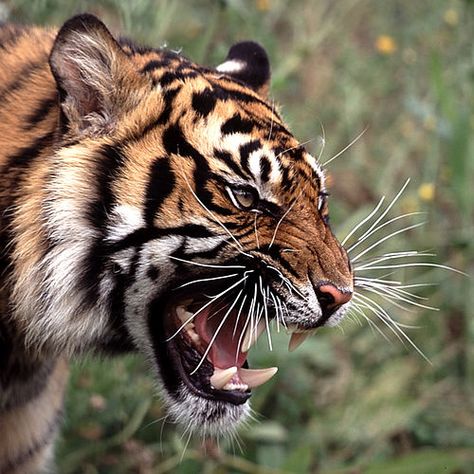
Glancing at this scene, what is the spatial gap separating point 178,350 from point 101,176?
0.37 meters

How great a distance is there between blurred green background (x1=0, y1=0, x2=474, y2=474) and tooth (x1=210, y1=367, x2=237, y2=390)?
30 cm

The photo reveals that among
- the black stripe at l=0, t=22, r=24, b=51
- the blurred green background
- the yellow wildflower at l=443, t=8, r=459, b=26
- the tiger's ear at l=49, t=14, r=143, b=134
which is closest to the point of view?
the tiger's ear at l=49, t=14, r=143, b=134

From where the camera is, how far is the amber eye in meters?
1.70

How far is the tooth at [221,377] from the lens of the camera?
1.76m

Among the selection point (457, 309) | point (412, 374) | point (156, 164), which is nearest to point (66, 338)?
point (156, 164)

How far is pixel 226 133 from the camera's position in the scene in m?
1.72

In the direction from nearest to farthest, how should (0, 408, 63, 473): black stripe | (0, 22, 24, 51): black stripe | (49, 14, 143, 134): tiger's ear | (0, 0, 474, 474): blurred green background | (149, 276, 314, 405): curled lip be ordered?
(49, 14, 143, 134): tiger's ear < (149, 276, 314, 405): curled lip < (0, 22, 24, 51): black stripe < (0, 408, 63, 473): black stripe < (0, 0, 474, 474): blurred green background

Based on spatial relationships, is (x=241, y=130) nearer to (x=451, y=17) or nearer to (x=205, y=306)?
(x=205, y=306)

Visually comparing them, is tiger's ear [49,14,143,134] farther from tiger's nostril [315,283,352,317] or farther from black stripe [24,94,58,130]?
tiger's nostril [315,283,352,317]

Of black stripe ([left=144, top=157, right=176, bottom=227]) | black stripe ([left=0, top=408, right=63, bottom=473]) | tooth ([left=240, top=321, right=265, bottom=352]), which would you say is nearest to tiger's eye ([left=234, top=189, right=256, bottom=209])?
black stripe ([left=144, top=157, right=176, bottom=227])

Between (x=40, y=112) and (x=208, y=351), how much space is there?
0.56m

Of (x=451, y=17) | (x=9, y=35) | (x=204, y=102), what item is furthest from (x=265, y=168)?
(x=451, y=17)

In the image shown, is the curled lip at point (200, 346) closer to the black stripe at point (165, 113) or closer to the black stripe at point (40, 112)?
the black stripe at point (165, 113)

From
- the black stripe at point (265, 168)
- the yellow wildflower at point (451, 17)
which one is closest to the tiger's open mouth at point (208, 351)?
the black stripe at point (265, 168)
